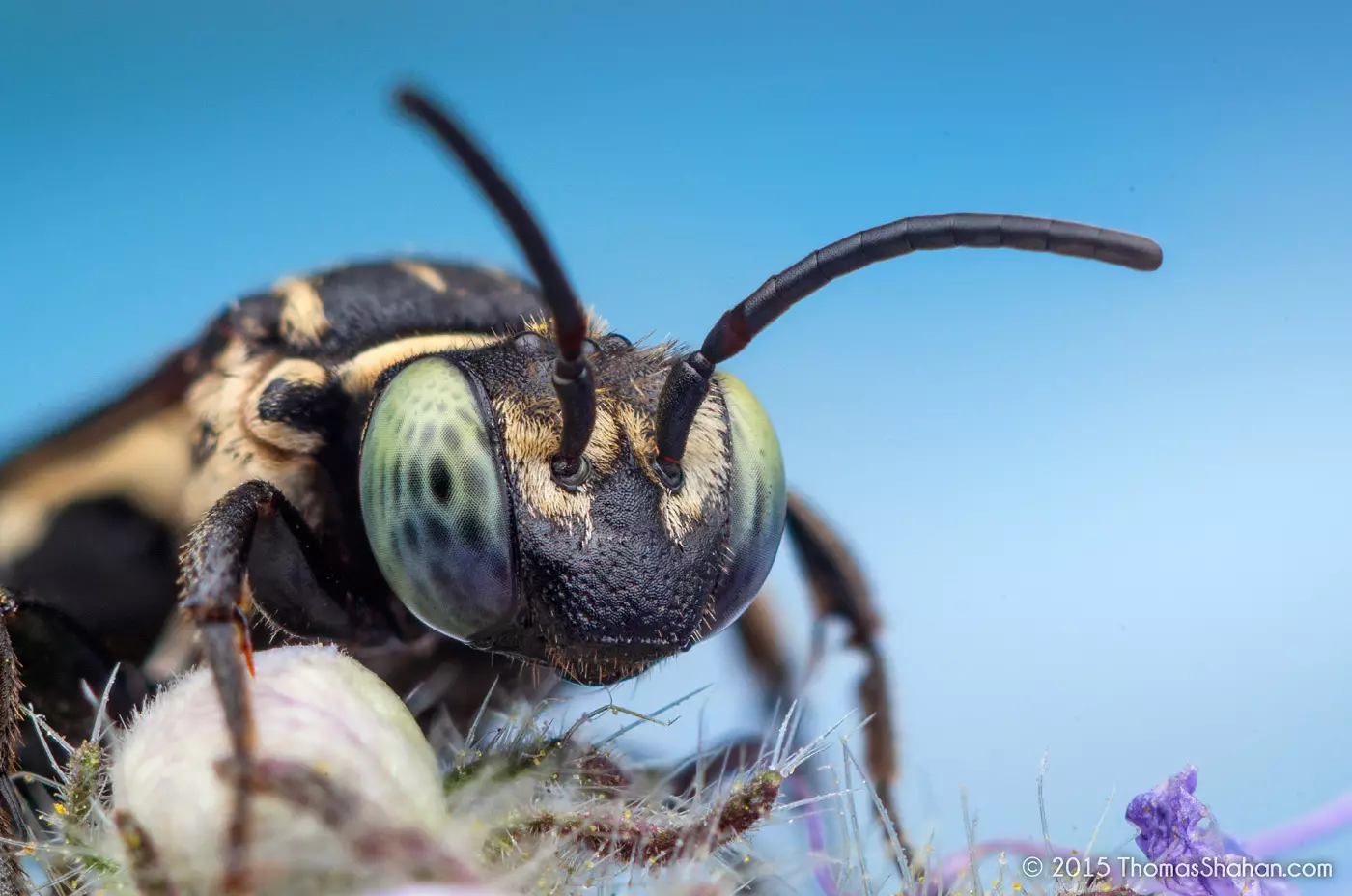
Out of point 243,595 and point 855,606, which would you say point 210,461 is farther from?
point 855,606

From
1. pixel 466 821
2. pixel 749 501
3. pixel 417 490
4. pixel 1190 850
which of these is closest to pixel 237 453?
pixel 417 490

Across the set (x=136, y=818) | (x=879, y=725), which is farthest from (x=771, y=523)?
(x=136, y=818)

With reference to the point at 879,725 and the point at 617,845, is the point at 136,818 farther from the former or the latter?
the point at 879,725

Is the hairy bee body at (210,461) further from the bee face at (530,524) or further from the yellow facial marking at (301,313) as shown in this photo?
the bee face at (530,524)

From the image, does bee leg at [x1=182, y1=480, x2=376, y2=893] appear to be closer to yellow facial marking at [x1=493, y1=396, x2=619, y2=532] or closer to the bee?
the bee

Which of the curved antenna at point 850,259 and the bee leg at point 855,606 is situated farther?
the bee leg at point 855,606

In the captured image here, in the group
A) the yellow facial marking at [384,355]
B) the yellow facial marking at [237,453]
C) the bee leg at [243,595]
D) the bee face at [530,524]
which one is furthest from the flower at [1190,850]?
the yellow facial marking at [237,453]

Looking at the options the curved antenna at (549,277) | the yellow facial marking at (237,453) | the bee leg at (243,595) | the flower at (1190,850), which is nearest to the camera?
the bee leg at (243,595)

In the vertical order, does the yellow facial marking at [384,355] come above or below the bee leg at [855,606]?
above
